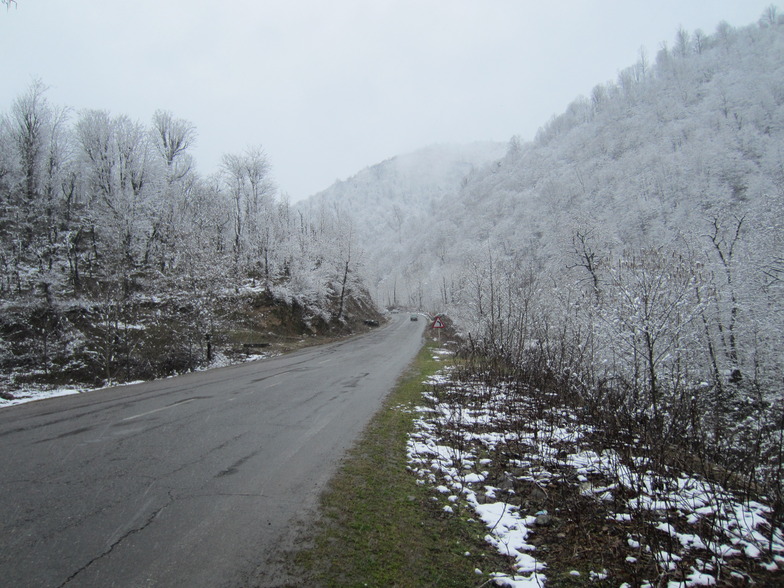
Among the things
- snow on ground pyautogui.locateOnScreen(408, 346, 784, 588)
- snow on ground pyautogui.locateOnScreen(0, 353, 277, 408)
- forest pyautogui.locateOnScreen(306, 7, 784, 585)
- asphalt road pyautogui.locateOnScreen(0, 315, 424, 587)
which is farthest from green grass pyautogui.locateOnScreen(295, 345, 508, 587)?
snow on ground pyautogui.locateOnScreen(0, 353, 277, 408)

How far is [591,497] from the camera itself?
482 centimetres

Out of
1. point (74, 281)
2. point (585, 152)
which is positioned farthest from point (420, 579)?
point (585, 152)

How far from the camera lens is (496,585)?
3227 millimetres

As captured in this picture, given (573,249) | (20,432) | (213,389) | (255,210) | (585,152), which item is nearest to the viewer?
(20,432)

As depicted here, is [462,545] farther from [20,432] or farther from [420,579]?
[20,432]

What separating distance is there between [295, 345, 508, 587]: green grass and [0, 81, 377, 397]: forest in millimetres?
16461

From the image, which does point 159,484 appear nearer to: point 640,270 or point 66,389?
point 640,270

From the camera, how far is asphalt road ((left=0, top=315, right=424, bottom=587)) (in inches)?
119

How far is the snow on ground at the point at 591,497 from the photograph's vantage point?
3416 millimetres

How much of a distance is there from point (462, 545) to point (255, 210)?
156 ft

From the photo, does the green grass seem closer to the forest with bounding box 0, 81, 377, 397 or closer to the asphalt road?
the asphalt road

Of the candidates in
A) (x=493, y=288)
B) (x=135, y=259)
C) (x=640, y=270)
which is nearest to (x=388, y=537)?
(x=640, y=270)

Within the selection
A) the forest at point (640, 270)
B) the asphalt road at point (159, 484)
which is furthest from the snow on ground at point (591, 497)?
the asphalt road at point (159, 484)

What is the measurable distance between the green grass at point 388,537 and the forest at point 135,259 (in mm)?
16461
